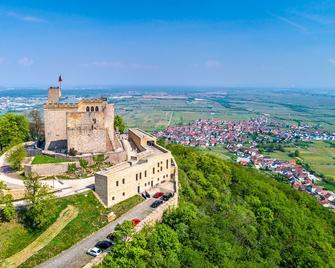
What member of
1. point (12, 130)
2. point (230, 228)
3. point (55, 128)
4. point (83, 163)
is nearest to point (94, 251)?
point (83, 163)

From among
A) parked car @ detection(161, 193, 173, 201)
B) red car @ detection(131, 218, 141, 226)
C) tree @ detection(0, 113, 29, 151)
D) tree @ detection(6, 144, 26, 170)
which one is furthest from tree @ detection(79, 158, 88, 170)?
tree @ detection(0, 113, 29, 151)

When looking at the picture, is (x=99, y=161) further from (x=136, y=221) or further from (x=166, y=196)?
(x=136, y=221)

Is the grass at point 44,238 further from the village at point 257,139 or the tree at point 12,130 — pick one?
the village at point 257,139

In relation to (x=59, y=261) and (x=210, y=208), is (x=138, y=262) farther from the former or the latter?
(x=210, y=208)

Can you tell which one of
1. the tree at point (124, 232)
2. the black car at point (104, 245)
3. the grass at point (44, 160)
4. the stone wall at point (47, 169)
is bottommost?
the black car at point (104, 245)

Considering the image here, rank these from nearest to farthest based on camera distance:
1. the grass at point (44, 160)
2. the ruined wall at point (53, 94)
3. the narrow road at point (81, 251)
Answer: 1. the narrow road at point (81, 251)
2. the grass at point (44, 160)
3. the ruined wall at point (53, 94)

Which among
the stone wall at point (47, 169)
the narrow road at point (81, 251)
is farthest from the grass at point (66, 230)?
the stone wall at point (47, 169)

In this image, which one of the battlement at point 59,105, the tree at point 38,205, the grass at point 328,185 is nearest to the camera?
the tree at point 38,205
